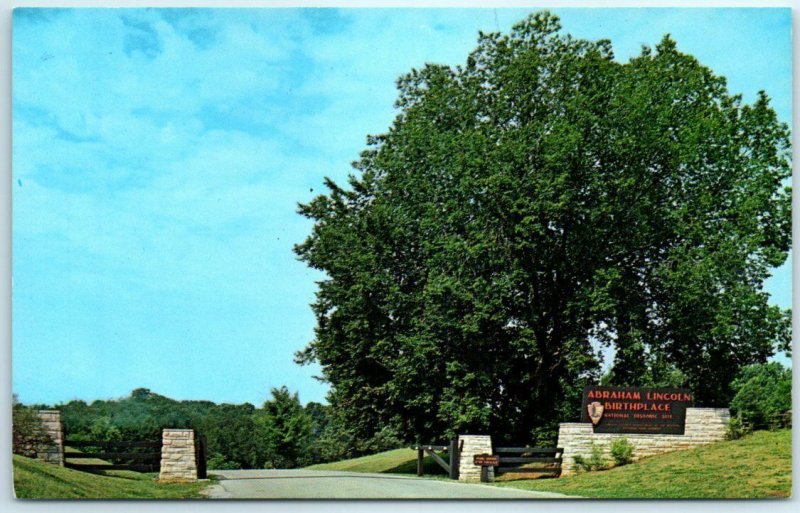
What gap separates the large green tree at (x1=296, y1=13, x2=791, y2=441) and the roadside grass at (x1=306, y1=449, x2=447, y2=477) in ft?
7.03

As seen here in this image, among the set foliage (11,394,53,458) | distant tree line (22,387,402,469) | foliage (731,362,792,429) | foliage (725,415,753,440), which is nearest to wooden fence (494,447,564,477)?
foliage (725,415,753,440)

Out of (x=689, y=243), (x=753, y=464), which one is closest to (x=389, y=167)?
(x=689, y=243)

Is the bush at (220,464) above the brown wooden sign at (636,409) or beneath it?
beneath

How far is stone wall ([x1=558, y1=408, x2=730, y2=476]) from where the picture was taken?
60.6 feet

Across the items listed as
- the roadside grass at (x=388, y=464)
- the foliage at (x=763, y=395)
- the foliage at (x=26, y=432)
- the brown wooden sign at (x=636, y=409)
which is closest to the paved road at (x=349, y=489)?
the brown wooden sign at (x=636, y=409)

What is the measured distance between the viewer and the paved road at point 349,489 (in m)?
16.5

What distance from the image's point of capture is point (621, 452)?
18.4 metres

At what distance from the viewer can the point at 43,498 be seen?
16.1 m

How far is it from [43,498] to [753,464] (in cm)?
1144

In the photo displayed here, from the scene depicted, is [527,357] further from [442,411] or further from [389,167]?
[389,167]

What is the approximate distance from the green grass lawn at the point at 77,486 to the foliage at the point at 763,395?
953 cm

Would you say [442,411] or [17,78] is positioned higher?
A: [17,78]

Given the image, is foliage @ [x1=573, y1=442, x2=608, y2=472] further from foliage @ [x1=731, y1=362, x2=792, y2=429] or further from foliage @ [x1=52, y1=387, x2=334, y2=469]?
foliage @ [x1=52, y1=387, x2=334, y2=469]

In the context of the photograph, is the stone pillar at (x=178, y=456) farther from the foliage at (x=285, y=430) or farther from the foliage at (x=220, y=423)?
the foliage at (x=285, y=430)
